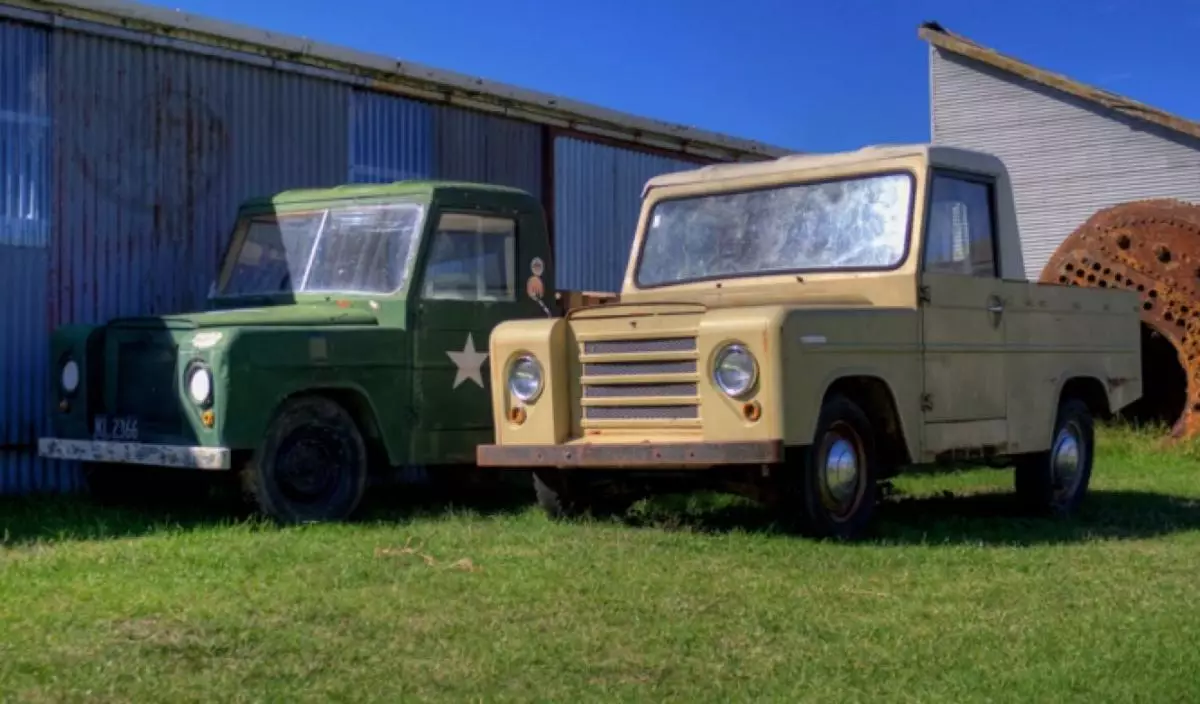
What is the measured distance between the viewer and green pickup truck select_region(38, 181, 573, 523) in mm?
8078

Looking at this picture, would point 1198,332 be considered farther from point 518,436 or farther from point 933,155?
point 518,436

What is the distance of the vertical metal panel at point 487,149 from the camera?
12891mm

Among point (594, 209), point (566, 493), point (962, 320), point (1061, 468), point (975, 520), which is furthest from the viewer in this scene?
point (594, 209)

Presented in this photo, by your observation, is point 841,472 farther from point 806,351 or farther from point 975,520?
point 975,520

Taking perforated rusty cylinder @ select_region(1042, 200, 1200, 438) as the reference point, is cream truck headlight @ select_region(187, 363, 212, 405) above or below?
below

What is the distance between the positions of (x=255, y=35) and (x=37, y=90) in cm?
174

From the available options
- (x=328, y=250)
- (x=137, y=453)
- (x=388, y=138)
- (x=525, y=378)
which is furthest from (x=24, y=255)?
(x=525, y=378)

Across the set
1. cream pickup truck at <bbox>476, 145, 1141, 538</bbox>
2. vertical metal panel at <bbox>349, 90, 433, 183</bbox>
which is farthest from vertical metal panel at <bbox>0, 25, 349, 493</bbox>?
cream pickup truck at <bbox>476, 145, 1141, 538</bbox>

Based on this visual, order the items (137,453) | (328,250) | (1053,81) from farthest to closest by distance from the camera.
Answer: (1053,81) < (328,250) < (137,453)

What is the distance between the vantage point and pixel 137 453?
818 centimetres

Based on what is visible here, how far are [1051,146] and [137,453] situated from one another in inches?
575

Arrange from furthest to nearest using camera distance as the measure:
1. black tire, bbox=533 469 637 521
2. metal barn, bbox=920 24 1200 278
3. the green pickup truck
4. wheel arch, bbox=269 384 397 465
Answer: metal barn, bbox=920 24 1200 278 → wheel arch, bbox=269 384 397 465 → black tire, bbox=533 469 637 521 → the green pickup truck

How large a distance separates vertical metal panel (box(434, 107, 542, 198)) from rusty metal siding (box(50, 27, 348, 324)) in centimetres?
152

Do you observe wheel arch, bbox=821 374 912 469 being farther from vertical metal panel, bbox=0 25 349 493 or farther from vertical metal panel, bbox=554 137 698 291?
vertical metal panel, bbox=554 137 698 291
